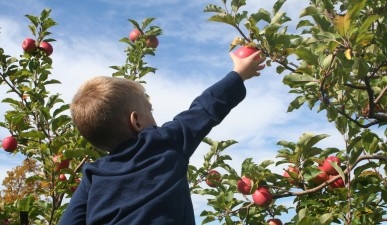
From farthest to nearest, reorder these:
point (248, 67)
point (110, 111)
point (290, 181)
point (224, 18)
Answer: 1. point (290, 181)
2. point (224, 18)
3. point (248, 67)
4. point (110, 111)

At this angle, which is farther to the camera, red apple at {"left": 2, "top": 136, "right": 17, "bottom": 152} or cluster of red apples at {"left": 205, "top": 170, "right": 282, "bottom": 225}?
red apple at {"left": 2, "top": 136, "right": 17, "bottom": 152}

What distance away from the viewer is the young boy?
206 centimetres

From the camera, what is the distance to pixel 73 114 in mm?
2283

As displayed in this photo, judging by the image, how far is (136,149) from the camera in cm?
214

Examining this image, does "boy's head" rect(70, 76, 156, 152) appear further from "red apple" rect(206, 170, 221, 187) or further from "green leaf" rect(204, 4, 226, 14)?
"red apple" rect(206, 170, 221, 187)

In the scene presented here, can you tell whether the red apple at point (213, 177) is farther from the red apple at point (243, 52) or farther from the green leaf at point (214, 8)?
the red apple at point (243, 52)

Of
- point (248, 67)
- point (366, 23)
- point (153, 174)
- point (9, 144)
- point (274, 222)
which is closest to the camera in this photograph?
point (153, 174)

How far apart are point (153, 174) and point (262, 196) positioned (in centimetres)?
178

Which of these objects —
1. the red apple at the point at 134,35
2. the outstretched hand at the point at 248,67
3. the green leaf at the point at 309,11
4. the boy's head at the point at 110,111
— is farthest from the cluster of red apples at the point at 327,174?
the red apple at the point at 134,35

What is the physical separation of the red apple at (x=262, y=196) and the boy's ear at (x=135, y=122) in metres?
1.70

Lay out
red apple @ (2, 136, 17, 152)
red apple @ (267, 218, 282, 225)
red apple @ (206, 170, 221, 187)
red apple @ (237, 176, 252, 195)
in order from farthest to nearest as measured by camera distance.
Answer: red apple @ (2, 136, 17, 152)
red apple @ (206, 170, 221, 187)
red apple @ (267, 218, 282, 225)
red apple @ (237, 176, 252, 195)

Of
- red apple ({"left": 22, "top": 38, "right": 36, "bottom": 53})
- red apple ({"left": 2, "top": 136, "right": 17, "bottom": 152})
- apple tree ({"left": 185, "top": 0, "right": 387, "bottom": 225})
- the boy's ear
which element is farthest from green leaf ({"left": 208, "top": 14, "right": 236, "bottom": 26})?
red apple ({"left": 22, "top": 38, "right": 36, "bottom": 53})

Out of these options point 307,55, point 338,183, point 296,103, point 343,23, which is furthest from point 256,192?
point 343,23

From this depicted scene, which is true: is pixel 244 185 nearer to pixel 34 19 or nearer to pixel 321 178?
pixel 321 178
